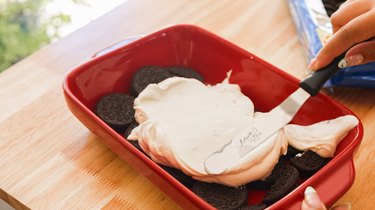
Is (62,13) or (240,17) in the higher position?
(240,17)

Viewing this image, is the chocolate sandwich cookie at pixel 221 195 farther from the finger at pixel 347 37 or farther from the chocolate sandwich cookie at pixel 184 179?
the finger at pixel 347 37

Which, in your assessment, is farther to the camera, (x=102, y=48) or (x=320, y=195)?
(x=102, y=48)

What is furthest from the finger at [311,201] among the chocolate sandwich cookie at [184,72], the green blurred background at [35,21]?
the green blurred background at [35,21]

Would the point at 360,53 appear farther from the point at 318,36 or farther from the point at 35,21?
the point at 35,21

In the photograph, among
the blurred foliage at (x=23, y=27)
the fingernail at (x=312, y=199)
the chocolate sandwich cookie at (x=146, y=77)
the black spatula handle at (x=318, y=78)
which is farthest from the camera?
the blurred foliage at (x=23, y=27)

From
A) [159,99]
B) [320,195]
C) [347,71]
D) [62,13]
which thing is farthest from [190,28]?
[62,13]

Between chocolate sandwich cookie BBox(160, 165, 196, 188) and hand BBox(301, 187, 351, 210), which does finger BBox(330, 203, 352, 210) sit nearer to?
hand BBox(301, 187, 351, 210)

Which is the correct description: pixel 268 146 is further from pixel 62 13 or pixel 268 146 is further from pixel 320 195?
pixel 62 13

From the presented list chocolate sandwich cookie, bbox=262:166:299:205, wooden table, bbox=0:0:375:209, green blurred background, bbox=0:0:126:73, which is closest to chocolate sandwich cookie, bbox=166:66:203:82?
wooden table, bbox=0:0:375:209

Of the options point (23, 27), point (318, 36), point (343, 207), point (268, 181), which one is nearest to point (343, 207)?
point (343, 207)
